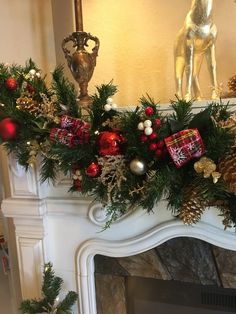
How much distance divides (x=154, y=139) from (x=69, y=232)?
1.79 feet

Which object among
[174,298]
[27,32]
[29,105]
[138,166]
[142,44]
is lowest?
[174,298]

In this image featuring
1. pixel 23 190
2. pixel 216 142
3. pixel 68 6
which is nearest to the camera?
pixel 216 142

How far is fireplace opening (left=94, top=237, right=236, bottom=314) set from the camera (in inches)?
40.1

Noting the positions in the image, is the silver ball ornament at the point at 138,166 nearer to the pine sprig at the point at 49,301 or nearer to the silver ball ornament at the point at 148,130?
the silver ball ornament at the point at 148,130

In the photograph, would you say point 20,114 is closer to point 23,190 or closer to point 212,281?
point 23,190

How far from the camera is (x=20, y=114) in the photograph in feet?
3.26

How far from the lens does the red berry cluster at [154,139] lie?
32.5 inches

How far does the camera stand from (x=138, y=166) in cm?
84

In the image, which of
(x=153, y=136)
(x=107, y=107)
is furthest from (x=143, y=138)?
(x=107, y=107)

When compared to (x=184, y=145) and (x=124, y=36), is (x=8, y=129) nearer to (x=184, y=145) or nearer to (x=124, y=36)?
(x=184, y=145)

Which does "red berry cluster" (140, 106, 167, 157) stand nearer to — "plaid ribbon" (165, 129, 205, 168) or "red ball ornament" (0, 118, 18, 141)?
"plaid ribbon" (165, 129, 205, 168)

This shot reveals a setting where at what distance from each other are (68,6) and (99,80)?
1.26 ft

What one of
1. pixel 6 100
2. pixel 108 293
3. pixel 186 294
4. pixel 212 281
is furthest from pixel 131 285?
pixel 6 100

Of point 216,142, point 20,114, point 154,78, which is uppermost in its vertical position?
point 154,78
